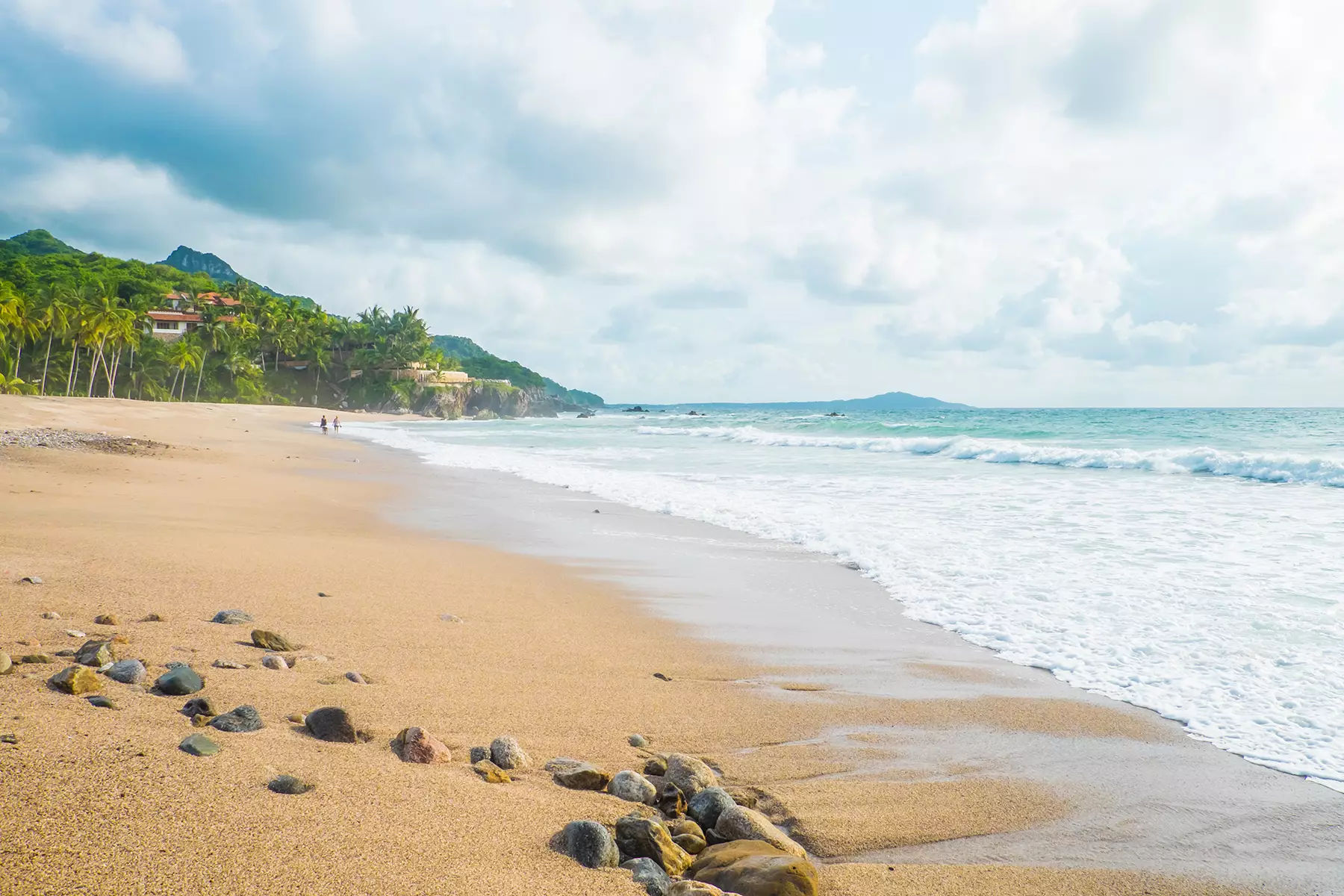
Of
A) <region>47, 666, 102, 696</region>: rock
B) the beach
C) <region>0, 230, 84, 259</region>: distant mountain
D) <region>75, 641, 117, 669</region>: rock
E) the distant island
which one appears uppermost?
<region>0, 230, 84, 259</region>: distant mountain

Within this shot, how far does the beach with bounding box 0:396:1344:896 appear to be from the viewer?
6.89ft

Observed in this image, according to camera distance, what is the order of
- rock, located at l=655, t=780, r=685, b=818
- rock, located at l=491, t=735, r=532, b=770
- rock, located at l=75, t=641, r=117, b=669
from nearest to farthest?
rock, located at l=655, t=780, r=685, b=818, rock, located at l=491, t=735, r=532, b=770, rock, located at l=75, t=641, r=117, b=669

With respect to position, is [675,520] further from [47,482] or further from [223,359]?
[223,359]

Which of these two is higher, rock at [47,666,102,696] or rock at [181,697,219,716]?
rock at [47,666,102,696]

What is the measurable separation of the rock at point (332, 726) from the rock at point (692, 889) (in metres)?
1.52

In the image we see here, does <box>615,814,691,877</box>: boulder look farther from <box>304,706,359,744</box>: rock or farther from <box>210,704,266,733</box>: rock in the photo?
<box>210,704,266,733</box>: rock

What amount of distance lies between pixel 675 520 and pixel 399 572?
17.4 feet

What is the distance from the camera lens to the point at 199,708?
2936 mm

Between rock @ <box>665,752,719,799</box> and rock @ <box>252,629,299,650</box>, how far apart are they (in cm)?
253

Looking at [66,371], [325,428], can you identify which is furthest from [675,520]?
[66,371]

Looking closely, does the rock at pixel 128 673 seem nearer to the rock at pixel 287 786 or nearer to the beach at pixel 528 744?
the beach at pixel 528 744

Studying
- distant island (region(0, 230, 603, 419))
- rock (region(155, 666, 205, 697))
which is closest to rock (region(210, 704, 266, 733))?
rock (region(155, 666, 205, 697))

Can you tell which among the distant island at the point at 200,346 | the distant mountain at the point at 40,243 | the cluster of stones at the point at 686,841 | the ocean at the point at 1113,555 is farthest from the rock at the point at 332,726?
the distant mountain at the point at 40,243

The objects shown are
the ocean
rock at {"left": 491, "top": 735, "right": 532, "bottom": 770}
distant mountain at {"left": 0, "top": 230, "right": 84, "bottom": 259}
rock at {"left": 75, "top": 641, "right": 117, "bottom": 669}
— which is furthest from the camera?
distant mountain at {"left": 0, "top": 230, "right": 84, "bottom": 259}
